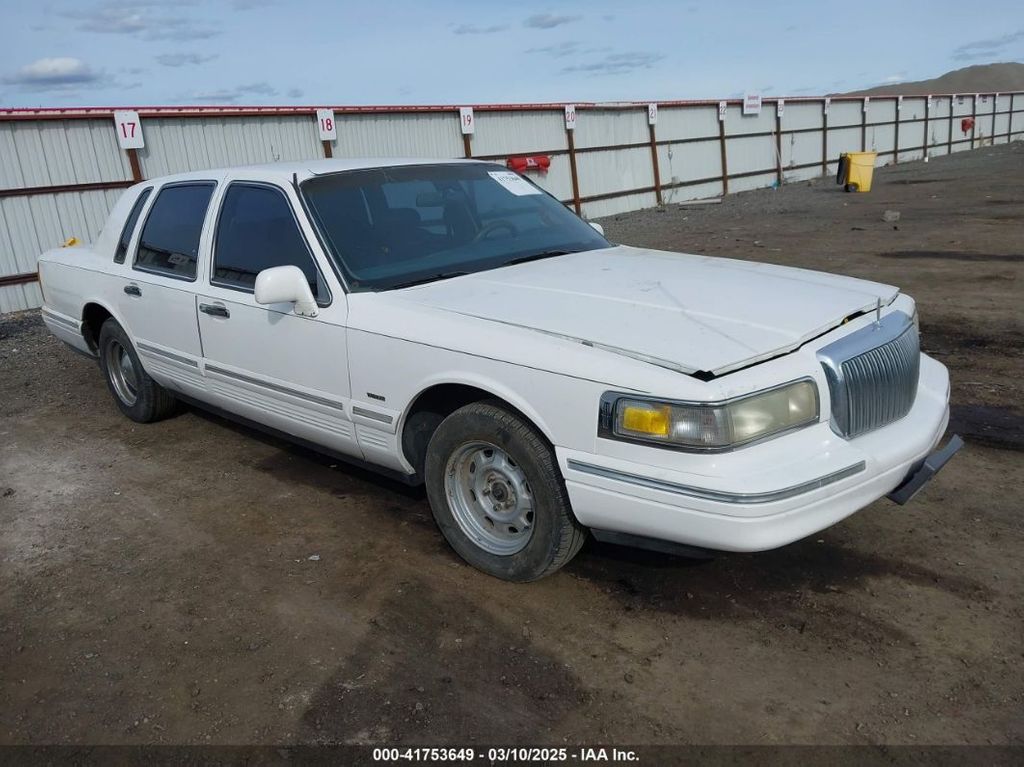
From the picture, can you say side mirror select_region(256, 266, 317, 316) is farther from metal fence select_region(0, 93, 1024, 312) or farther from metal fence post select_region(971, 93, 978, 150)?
metal fence post select_region(971, 93, 978, 150)

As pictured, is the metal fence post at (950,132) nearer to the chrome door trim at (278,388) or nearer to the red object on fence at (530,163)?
the red object on fence at (530,163)

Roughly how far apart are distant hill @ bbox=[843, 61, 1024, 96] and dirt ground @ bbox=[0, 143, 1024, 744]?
394 feet

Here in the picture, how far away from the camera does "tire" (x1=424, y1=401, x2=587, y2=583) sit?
10.7 feet

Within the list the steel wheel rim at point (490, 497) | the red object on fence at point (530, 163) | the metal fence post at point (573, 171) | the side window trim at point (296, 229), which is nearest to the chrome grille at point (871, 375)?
the steel wheel rim at point (490, 497)

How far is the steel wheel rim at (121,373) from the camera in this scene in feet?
19.6

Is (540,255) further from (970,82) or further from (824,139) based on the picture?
(970,82)

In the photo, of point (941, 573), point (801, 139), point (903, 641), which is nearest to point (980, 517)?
point (941, 573)

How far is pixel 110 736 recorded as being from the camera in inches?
110

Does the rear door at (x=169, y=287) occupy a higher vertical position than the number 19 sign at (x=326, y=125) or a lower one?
lower

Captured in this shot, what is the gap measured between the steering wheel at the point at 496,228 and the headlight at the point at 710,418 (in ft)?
5.74

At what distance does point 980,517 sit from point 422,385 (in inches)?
103

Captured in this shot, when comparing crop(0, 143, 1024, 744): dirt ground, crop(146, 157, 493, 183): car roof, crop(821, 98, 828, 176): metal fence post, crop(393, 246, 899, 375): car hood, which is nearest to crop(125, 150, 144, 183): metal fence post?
crop(0, 143, 1024, 744): dirt ground

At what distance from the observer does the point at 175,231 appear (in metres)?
5.15

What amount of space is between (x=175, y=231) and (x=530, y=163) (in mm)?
15614
